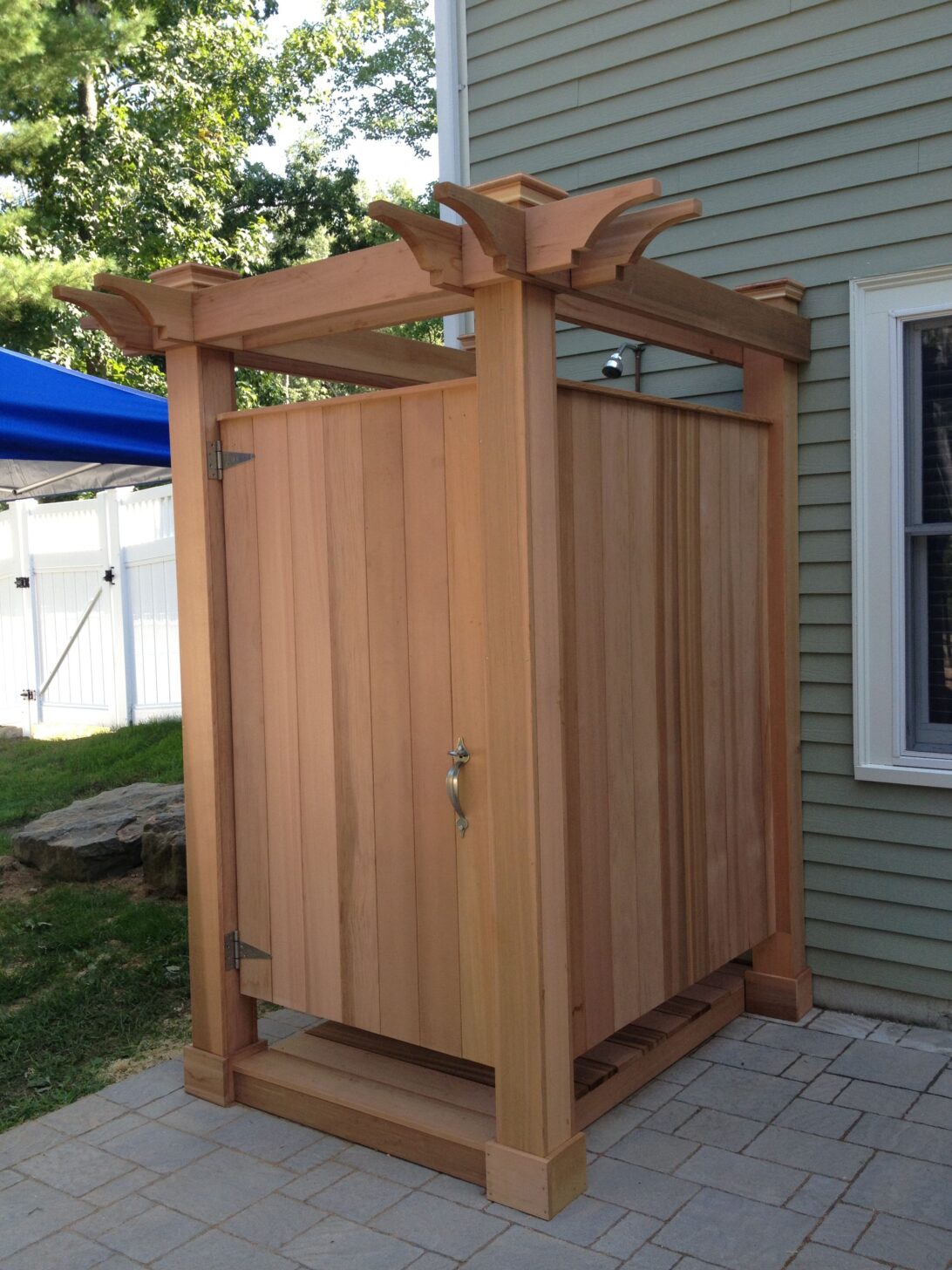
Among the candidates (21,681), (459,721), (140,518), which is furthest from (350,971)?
(21,681)

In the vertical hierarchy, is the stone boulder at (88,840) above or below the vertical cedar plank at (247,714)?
below

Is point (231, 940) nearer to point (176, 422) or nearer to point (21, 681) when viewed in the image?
point (176, 422)

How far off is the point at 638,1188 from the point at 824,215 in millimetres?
3104

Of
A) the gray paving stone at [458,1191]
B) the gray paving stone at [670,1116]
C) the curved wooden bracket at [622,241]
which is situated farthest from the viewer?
the gray paving stone at [670,1116]

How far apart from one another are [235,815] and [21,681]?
7635 millimetres

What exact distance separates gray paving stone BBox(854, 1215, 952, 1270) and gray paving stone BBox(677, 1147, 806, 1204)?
232 millimetres

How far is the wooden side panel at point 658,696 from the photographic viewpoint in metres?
3.08

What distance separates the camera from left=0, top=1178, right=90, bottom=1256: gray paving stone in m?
2.79

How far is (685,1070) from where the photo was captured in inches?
141

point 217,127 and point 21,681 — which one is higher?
point 217,127

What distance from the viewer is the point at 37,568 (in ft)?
34.0

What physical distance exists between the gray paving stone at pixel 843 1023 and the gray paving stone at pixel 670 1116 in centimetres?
77

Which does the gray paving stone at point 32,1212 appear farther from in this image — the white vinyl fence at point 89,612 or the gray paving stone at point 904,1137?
the white vinyl fence at point 89,612

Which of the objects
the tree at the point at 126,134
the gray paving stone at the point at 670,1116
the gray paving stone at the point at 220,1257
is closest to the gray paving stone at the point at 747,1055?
the gray paving stone at the point at 670,1116
